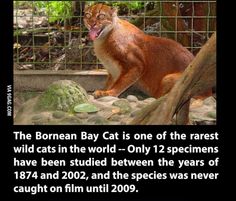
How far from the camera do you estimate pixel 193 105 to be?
4895mm

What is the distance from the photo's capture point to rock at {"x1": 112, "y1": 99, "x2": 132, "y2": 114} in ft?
15.7

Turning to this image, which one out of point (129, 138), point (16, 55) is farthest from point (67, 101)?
point (16, 55)

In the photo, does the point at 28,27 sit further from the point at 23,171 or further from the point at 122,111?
the point at 23,171

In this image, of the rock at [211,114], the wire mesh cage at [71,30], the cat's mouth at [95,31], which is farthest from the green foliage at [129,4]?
the rock at [211,114]

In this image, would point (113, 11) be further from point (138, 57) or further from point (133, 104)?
point (133, 104)

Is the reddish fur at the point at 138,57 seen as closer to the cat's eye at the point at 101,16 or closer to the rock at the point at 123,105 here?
the cat's eye at the point at 101,16

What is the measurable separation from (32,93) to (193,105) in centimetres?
146

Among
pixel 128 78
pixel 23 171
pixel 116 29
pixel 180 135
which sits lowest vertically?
pixel 23 171

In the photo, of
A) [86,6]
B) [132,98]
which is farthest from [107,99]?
[86,6]

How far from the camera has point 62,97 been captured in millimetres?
4762

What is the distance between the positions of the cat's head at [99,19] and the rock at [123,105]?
2.17 feet

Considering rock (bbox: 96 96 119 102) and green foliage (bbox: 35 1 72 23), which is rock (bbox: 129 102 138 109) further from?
green foliage (bbox: 35 1 72 23)

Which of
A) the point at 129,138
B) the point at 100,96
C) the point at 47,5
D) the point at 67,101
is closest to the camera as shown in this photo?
the point at 129,138

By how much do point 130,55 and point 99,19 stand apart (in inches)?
16.1
